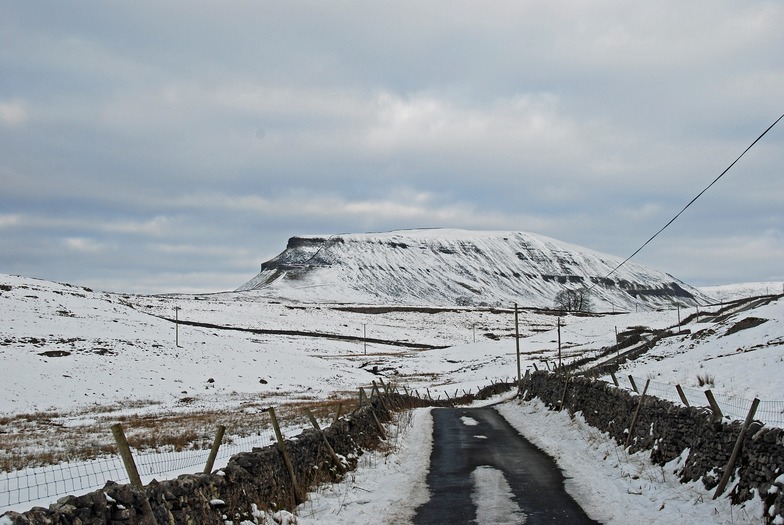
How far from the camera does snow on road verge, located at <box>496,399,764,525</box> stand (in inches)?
448

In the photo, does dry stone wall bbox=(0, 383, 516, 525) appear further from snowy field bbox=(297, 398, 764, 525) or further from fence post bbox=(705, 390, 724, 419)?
fence post bbox=(705, 390, 724, 419)

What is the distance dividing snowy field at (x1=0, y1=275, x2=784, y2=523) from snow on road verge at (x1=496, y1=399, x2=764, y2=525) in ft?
0.18

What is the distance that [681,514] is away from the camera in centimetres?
1170

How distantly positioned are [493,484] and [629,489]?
9.44 feet

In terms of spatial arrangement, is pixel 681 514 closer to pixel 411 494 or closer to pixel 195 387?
pixel 411 494

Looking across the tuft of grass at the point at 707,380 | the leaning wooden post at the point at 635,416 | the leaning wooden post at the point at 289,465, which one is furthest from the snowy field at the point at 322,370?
the leaning wooden post at the point at 635,416

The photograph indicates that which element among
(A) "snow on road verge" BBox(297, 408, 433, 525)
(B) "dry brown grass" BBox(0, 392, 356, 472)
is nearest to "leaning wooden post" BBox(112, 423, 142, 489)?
(A) "snow on road verge" BBox(297, 408, 433, 525)

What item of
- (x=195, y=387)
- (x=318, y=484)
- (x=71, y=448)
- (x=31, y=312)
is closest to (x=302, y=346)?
(x=31, y=312)

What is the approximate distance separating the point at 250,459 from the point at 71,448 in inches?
455

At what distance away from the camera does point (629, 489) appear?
45.5 feet

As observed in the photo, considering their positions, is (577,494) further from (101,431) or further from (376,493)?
(101,431)

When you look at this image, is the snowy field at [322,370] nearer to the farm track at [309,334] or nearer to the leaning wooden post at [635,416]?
the farm track at [309,334]

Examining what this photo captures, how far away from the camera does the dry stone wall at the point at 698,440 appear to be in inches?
420

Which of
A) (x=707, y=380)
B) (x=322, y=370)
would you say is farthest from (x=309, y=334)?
(x=707, y=380)
